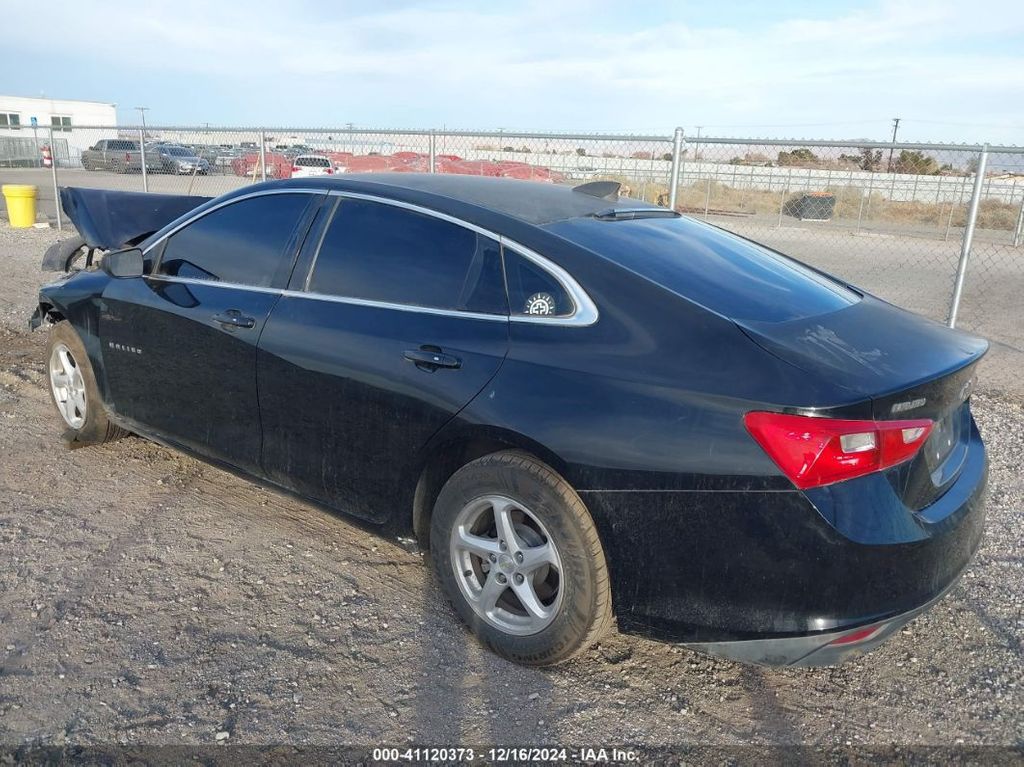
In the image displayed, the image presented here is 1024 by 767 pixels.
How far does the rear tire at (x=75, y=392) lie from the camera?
459 centimetres

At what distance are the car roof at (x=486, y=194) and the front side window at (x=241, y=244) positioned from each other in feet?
0.48

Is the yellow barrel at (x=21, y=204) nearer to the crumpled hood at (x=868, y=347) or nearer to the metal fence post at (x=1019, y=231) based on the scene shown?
the crumpled hood at (x=868, y=347)

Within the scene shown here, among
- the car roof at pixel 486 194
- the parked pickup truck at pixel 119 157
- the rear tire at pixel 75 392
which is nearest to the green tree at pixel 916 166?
the parked pickup truck at pixel 119 157

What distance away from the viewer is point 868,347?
266 cm

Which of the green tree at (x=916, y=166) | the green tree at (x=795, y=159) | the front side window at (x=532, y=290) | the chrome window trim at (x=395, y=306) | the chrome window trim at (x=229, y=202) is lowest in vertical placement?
the chrome window trim at (x=395, y=306)

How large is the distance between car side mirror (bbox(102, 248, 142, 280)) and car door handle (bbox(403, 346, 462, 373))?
183 cm

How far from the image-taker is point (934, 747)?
8.48 feet

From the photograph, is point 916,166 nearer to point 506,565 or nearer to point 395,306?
point 395,306

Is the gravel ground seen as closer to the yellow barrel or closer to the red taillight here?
the red taillight

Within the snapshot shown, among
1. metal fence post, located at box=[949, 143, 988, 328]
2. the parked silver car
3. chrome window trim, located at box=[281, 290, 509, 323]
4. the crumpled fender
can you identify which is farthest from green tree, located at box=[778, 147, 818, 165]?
chrome window trim, located at box=[281, 290, 509, 323]

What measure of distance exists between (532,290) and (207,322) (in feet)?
5.61

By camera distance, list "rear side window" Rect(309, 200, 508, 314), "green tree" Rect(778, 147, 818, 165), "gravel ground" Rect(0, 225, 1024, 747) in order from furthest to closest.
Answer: "green tree" Rect(778, 147, 818, 165) < "rear side window" Rect(309, 200, 508, 314) < "gravel ground" Rect(0, 225, 1024, 747)

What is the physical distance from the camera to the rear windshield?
281 centimetres

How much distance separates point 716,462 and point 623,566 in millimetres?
477
